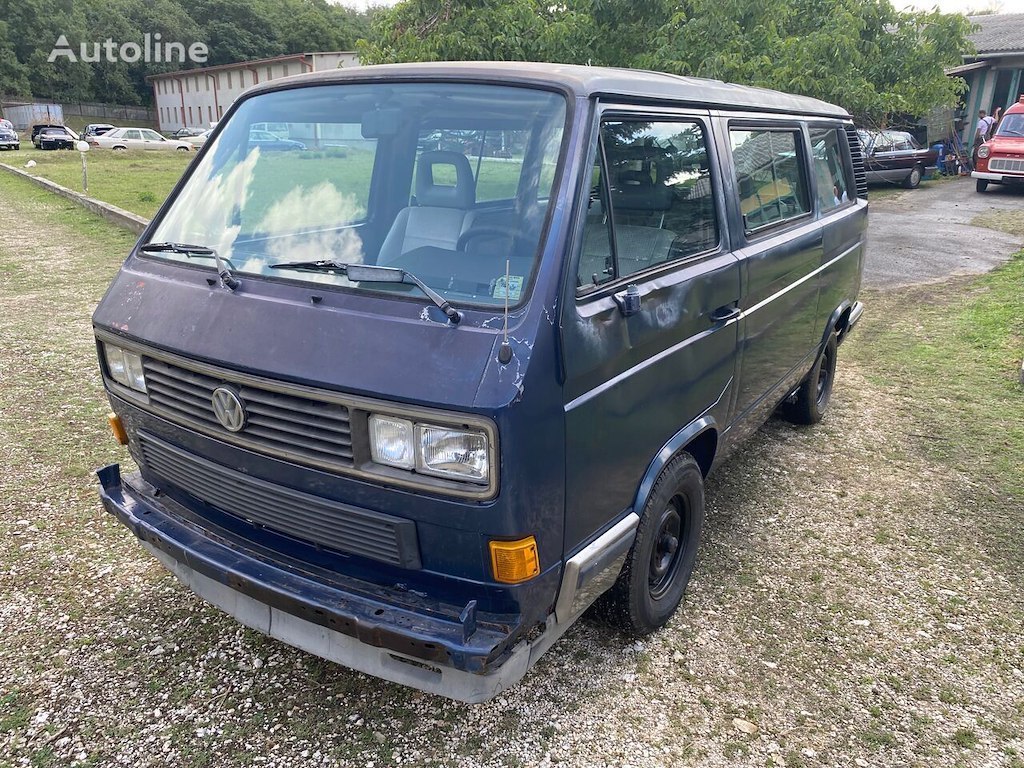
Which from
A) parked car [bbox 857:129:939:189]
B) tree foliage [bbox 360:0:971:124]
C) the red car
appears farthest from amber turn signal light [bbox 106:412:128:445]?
the red car

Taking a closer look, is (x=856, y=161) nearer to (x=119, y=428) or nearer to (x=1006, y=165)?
(x=119, y=428)

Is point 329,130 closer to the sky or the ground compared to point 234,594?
closer to the sky

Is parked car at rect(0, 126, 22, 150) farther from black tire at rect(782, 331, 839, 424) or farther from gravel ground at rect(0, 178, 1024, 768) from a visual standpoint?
black tire at rect(782, 331, 839, 424)

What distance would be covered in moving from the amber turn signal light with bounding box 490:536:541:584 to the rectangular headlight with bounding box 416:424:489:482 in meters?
0.21

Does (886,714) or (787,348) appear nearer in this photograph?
(886,714)

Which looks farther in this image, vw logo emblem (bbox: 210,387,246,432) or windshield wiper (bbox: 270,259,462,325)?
vw logo emblem (bbox: 210,387,246,432)

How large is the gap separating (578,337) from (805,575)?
6.56ft

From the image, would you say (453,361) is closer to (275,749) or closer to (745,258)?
(275,749)

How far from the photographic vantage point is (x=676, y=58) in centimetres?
1084

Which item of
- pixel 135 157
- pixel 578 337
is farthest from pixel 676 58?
pixel 135 157

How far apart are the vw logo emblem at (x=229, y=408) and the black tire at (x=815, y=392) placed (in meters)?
3.68

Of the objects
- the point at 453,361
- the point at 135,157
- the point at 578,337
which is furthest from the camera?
the point at 135,157

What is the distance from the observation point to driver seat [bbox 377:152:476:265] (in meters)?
2.58

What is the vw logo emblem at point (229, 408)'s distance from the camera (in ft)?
7.60
